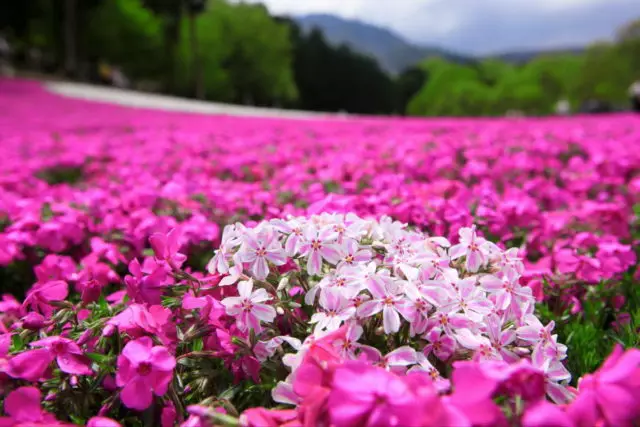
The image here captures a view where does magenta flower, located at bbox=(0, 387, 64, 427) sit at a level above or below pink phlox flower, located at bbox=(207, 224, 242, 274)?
below

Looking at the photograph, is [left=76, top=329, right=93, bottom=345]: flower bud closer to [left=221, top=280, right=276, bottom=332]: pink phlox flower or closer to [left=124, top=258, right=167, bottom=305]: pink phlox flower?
[left=124, top=258, right=167, bottom=305]: pink phlox flower

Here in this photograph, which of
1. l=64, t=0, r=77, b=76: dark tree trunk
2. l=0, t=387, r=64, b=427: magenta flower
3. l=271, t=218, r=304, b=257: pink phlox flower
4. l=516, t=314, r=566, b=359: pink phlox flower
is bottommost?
l=0, t=387, r=64, b=427: magenta flower

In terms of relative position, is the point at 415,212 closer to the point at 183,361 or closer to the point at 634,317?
the point at 634,317

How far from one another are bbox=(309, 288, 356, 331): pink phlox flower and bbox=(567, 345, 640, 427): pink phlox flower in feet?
1.75

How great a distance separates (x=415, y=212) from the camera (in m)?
2.45

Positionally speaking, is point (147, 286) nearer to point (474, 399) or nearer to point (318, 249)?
point (318, 249)

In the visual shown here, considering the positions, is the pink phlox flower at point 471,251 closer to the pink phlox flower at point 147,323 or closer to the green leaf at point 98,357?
the pink phlox flower at point 147,323

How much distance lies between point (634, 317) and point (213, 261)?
1.38 metres

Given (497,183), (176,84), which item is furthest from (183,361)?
(176,84)

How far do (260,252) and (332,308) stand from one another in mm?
273

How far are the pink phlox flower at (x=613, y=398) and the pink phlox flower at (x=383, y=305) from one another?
0.42 metres

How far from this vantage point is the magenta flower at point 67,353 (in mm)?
1356

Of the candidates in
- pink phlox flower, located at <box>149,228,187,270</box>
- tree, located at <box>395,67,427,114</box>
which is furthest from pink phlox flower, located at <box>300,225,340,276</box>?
tree, located at <box>395,67,427,114</box>

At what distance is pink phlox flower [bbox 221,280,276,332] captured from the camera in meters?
1.42
